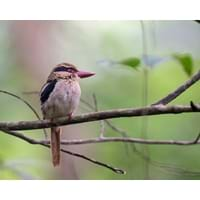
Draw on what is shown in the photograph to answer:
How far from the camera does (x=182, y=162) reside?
1.69 meters

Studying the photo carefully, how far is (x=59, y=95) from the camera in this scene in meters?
1.64

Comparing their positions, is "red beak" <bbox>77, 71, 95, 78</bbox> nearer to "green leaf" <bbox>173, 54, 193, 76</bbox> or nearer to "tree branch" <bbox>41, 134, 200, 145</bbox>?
"tree branch" <bbox>41, 134, 200, 145</bbox>

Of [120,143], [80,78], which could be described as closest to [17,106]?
[80,78]

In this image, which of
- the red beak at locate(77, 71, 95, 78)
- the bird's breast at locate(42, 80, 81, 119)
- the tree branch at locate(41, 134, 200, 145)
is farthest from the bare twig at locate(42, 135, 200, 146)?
the red beak at locate(77, 71, 95, 78)

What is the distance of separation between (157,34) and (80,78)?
326mm

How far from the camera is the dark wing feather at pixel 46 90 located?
165 centimetres

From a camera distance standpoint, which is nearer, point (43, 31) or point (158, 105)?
point (158, 105)

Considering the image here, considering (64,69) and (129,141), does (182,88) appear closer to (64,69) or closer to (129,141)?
(129,141)

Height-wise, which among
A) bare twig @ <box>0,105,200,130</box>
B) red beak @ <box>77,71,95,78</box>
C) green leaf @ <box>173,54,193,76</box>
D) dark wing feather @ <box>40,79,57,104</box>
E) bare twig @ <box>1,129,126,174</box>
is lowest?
bare twig @ <box>1,129,126,174</box>

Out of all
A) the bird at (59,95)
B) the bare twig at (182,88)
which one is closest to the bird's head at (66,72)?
the bird at (59,95)

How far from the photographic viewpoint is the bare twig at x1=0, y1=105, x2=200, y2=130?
1.45 metres

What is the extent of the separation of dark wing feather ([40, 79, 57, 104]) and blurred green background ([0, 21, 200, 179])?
26mm

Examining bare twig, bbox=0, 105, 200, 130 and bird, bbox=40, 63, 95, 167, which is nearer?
bare twig, bbox=0, 105, 200, 130
